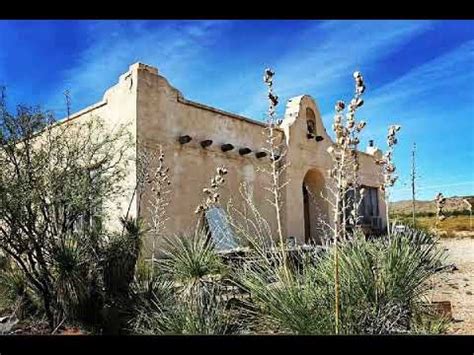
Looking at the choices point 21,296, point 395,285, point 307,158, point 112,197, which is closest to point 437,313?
point 395,285

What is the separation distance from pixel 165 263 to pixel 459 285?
3.57m

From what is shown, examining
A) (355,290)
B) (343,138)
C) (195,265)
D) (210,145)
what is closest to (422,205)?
(355,290)

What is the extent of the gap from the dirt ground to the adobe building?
1711 mm

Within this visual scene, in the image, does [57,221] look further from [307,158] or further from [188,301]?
[307,158]

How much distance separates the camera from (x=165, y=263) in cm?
432

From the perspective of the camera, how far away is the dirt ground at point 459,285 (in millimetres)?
3769

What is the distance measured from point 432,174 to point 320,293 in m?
1.49

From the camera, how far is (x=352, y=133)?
8.45 ft

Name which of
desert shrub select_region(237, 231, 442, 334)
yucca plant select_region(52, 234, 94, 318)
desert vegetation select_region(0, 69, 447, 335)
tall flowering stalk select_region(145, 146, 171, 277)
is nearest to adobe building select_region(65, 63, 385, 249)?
tall flowering stalk select_region(145, 146, 171, 277)

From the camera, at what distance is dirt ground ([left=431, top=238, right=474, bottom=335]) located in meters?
3.77

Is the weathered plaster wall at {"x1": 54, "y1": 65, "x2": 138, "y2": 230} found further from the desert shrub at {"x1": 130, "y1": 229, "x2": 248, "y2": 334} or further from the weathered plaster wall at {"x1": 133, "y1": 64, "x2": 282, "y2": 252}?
the desert shrub at {"x1": 130, "y1": 229, "x2": 248, "y2": 334}

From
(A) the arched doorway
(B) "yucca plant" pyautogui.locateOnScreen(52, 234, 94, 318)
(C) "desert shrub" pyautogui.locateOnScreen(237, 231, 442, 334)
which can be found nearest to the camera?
(C) "desert shrub" pyautogui.locateOnScreen(237, 231, 442, 334)

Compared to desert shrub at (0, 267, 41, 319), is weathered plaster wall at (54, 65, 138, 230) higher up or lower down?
higher up

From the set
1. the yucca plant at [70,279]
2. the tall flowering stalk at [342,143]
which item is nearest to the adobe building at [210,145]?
the yucca plant at [70,279]
